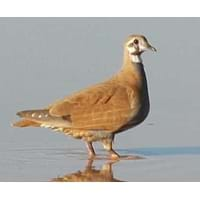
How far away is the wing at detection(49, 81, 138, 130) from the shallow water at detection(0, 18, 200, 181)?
211 millimetres

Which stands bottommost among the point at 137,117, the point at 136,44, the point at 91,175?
the point at 91,175

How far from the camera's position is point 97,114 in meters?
6.52

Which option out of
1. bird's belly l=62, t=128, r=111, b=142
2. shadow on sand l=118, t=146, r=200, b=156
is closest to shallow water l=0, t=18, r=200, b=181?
shadow on sand l=118, t=146, r=200, b=156

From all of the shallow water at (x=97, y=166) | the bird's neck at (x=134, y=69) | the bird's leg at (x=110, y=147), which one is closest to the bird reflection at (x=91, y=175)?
the shallow water at (x=97, y=166)

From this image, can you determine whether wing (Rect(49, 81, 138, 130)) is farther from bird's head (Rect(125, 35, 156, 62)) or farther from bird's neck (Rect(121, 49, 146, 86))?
bird's head (Rect(125, 35, 156, 62))

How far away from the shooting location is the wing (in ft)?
21.4

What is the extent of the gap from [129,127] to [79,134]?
33cm

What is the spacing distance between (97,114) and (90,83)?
48.8 inches

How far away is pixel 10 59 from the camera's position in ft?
28.7

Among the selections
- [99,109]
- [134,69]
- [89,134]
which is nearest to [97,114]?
[99,109]

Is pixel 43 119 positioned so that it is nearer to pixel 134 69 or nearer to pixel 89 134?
pixel 89 134

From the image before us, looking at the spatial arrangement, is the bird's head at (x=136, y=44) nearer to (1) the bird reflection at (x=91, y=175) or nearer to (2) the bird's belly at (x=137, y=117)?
(2) the bird's belly at (x=137, y=117)

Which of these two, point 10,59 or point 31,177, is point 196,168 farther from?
point 10,59

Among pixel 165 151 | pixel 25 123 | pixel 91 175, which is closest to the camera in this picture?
pixel 91 175
